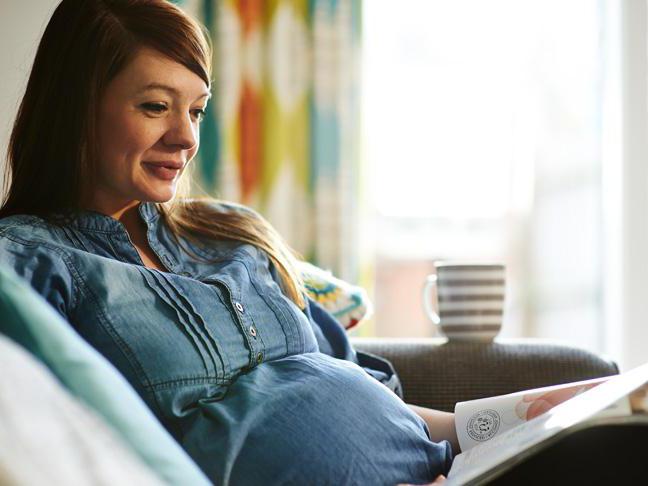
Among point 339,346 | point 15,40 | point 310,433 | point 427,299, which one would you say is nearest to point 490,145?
point 427,299

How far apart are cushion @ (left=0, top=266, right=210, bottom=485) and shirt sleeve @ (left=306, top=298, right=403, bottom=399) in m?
0.62

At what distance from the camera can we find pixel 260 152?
2.19m

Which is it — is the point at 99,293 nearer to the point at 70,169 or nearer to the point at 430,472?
the point at 70,169

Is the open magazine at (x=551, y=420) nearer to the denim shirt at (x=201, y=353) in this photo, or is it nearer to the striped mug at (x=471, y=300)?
the denim shirt at (x=201, y=353)

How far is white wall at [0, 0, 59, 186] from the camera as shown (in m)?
1.68

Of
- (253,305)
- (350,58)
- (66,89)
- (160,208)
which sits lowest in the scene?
(253,305)

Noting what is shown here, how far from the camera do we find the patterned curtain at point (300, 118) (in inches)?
85.2

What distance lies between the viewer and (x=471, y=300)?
4.41 ft

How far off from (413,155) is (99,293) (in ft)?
5.52

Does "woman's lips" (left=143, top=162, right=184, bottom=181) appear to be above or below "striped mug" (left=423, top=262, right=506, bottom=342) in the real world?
above

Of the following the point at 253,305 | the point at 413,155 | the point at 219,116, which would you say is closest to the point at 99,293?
the point at 253,305

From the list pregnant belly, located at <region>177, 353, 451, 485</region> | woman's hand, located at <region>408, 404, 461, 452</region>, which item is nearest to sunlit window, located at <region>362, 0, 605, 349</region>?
woman's hand, located at <region>408, 404, 461, 452</region>

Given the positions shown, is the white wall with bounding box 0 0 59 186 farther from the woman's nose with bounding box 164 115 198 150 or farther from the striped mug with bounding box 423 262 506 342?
the striped mug with bounding box 423 262 506 342

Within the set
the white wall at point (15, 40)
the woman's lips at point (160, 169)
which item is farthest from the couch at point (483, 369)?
the white wall at point (15, 40)
